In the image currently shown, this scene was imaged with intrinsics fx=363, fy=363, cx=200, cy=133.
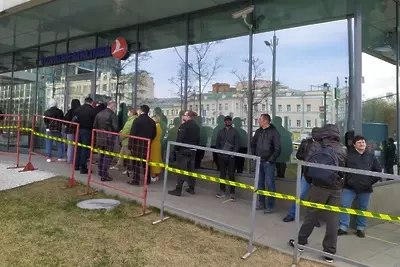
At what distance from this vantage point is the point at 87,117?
8359mm

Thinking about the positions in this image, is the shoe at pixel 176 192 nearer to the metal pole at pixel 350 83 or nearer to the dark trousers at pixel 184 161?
the dark trousers at pixel 184 161

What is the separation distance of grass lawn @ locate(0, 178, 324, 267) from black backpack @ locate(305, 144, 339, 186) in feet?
3.39

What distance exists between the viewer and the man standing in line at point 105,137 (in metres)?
7.78

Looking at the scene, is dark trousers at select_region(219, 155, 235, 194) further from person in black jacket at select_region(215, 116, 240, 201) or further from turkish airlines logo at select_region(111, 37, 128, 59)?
turkish airlines logo at select_region(111, 37, 128, 59)

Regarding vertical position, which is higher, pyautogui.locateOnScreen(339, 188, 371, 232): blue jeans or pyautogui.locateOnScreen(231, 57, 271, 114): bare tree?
pyautogui.locateOnScreen(231, 57, 271, 114): bare tree

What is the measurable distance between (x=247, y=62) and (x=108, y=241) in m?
5.09

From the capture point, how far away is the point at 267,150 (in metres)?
6.51

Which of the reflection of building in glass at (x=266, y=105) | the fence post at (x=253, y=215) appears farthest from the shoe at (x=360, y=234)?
the reflection of building in glass at (x=266, y=105)

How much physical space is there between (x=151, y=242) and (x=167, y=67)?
5922 millimetres

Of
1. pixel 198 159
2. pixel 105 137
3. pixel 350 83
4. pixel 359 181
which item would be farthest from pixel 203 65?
pixel 359 181

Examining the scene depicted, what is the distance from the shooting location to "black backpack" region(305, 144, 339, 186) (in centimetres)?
448

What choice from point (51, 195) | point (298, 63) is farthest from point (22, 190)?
point (298, 63)

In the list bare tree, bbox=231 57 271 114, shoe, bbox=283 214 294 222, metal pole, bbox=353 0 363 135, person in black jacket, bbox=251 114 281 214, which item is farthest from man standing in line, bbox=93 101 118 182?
metal pole, bbox=353 0 363 135

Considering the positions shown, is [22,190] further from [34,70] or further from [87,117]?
[34,70]
